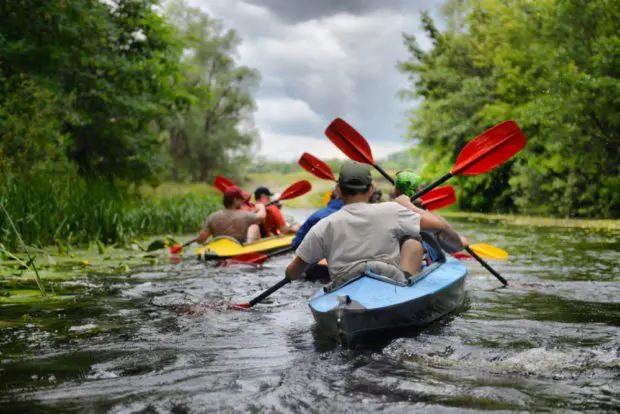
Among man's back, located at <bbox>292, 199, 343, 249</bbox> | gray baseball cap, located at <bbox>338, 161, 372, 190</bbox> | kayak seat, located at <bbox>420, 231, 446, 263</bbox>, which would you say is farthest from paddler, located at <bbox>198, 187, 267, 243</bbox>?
gray baseball cap, located at <bbox>338, 161, 372, 190</bbox>

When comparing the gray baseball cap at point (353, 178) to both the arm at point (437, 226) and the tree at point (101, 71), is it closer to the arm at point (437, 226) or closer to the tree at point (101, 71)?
the arm at point (437, 226)

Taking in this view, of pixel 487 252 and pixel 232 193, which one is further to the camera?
pixel 232 193

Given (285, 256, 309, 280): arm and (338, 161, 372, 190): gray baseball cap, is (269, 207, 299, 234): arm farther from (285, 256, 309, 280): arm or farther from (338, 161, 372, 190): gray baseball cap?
(338, 161, 372, 190): gray baseball cap

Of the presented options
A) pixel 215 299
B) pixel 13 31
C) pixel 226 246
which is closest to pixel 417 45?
pixel 13 31

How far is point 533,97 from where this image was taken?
24.4 metres

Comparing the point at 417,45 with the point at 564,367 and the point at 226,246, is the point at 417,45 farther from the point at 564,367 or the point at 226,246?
the point at 564,367

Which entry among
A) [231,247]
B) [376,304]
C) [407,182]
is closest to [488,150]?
[407,182]

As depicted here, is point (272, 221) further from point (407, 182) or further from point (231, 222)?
point (407, 182)

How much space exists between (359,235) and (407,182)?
152cm

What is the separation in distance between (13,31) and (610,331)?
14.6 metres

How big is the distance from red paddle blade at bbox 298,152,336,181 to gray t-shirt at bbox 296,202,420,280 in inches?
139

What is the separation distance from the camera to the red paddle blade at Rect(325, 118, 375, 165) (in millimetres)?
Result: 6465

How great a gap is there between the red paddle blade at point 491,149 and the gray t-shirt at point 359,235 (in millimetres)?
1944

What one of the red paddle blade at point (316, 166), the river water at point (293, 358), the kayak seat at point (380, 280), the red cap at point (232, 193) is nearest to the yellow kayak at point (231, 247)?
the red cap at point (232, 193)
